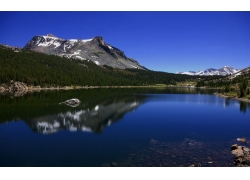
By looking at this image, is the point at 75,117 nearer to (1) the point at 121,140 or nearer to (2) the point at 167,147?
(1) the point at 121,140

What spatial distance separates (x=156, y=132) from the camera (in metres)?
33.9

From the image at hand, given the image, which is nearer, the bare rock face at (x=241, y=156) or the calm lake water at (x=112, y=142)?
the bare rock face at (x=241, y=156)

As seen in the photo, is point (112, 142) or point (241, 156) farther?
point (112, 142)

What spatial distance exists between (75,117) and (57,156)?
22.3 m

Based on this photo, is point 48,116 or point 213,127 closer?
point 213,127

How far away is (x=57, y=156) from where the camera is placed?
22.6 metres

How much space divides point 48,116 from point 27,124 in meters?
7.07

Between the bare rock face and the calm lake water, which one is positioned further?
the calm lake water

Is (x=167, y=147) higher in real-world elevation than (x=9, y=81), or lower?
lower

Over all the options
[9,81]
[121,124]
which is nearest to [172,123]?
[121,124]

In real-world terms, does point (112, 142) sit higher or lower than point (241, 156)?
lower

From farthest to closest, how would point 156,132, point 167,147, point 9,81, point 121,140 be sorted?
point 9,81 < point 156,132 < point 121,140 < point 167,147

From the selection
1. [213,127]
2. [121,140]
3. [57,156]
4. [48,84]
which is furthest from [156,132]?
[48,84]

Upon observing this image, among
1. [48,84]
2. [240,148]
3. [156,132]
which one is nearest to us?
[240,148]
